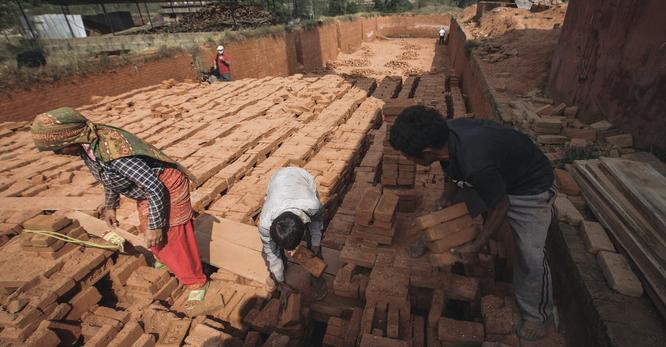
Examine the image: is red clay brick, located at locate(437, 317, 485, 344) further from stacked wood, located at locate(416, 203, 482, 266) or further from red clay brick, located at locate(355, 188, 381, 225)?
red clay brick, located at locate(355, 188, 381, 225)

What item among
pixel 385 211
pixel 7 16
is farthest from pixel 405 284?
pixel 7 16

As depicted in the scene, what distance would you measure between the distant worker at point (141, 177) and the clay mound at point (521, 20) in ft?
42.9

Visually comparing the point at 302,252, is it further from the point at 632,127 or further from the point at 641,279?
the point at 632,127

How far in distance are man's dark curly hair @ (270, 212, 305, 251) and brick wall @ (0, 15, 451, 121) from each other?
27.5 feet

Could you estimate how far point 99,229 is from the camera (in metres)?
3.77

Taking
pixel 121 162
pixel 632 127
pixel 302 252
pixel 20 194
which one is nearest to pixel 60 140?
pixel 121 162

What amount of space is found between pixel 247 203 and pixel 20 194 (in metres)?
3.30

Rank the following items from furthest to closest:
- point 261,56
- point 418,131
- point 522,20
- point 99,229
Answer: point 261,56
point 522,20
point 99,229
point 418,131

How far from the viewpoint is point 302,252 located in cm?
259

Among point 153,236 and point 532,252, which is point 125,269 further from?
point 532,252

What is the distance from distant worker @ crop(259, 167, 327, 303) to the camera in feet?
7.72

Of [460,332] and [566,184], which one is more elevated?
[566,184]

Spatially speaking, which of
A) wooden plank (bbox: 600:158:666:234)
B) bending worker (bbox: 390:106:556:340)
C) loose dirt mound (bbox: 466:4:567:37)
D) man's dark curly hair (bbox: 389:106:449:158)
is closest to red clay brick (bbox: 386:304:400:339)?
bending worker (bbox: 390:106:556:340)

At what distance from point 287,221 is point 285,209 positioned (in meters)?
0.28
